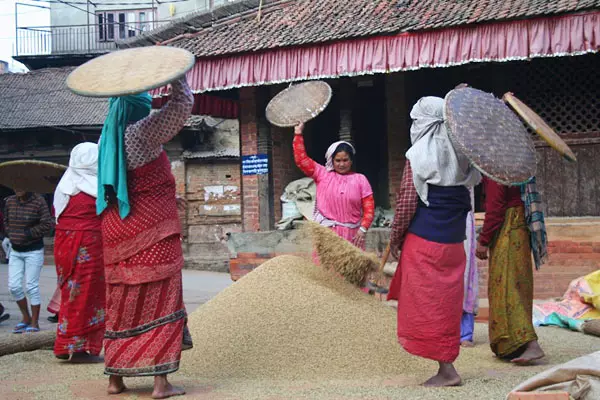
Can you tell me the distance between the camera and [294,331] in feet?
16.9

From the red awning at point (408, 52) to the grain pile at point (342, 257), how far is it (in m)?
4.48

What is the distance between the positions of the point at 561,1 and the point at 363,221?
176 inches

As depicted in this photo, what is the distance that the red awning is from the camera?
912 cm

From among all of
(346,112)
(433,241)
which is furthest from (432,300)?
(346,112)

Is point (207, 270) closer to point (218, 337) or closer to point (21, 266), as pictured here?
point (21, 266)

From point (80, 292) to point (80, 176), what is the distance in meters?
0.82

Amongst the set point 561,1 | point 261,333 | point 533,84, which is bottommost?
point 261,333

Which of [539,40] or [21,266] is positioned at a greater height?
[539,40]

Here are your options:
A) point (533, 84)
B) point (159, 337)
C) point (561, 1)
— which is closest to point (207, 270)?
point (533, 84)

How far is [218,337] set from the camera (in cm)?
527

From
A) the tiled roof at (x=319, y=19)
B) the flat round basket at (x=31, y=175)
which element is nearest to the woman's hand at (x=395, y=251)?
the flat round basket at (x=31, y=175)

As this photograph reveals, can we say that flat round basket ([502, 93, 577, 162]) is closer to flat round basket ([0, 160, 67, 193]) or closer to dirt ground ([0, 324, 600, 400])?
dirt ground ([0, 324, 600, 400])

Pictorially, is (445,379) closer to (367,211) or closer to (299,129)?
(367,211)

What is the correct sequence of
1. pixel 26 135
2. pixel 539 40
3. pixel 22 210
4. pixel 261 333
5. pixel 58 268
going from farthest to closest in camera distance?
pixel 26 135 → pixel 539 40 → pixel 22 210 → pixel 58 268 → pixel 261 333
